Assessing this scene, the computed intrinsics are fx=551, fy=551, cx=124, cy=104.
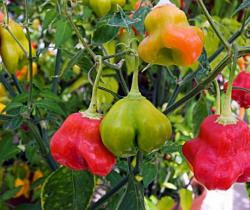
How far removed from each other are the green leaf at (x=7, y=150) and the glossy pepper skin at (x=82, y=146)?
0.54 metres

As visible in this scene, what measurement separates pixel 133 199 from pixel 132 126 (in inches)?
8.1

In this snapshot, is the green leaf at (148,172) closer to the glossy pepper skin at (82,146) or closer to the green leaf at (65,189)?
the green leaf at (65,189)

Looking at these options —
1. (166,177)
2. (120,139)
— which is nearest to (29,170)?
(166,177)

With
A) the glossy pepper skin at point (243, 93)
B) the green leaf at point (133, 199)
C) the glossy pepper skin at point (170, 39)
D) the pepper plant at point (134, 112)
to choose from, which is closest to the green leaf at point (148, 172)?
the pepper plant at point (134, 112)

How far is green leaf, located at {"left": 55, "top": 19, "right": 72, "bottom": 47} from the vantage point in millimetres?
984

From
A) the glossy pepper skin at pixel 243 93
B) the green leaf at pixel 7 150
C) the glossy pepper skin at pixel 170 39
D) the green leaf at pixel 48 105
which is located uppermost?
the glossy pepper skin at pixel 170 39

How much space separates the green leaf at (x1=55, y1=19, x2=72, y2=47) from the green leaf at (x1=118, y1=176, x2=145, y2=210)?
0.99 ft

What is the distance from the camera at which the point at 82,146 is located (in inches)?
26.2

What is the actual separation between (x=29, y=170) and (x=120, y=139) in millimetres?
1115

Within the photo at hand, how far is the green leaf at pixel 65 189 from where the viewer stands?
33.4 inches

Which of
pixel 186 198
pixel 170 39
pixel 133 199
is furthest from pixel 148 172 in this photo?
pixel 170 39

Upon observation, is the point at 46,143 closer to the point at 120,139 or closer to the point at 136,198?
the point at 136,198

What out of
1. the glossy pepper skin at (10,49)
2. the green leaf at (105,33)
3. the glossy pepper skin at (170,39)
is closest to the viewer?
the glossy pepper skin at (170,39)

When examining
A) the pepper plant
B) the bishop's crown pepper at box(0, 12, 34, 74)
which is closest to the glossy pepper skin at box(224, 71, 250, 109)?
the pepper plant
